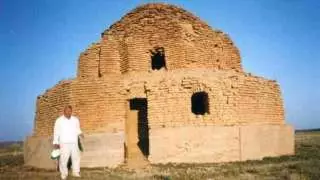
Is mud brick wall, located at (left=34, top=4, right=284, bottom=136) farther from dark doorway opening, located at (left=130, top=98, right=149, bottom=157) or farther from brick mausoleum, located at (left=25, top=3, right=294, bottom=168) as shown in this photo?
dark doorway opening, located at (left=130, top=98, right=149, bottom=157)

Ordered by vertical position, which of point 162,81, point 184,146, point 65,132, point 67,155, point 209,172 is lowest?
point 209,172

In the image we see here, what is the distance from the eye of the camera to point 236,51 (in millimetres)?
17359

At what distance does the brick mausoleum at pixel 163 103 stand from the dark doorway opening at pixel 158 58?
2.3 inches

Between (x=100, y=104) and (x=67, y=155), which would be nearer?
(x=67, y=155)

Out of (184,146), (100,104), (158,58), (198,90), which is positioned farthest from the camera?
(158,58)

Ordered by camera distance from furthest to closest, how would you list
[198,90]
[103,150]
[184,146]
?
[198,90]
[103,150]
[184,146]

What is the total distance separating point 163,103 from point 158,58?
421 cm

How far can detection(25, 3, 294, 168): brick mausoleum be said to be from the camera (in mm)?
12805

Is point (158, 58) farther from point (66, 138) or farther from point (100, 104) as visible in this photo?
point (66, 138)

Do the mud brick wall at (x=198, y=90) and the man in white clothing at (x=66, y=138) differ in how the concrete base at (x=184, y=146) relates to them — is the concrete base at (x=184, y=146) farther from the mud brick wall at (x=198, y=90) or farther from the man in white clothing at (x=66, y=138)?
the man in white clothing at (x=66, y=138)

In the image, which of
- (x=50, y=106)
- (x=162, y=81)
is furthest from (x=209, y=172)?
(x=50, y=106)

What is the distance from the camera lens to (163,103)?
1304cm

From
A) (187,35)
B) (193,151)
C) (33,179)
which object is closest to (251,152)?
(193,151)

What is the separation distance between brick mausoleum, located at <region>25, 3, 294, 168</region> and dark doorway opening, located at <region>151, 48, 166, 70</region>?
58 millimetres
